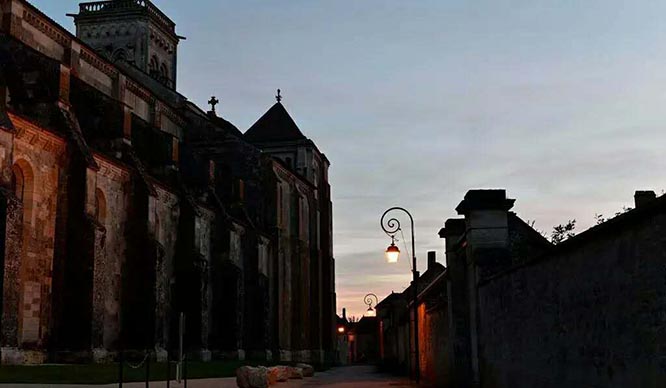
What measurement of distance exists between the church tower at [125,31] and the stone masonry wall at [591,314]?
5267 centimetres

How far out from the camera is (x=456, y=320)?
15.7 metres

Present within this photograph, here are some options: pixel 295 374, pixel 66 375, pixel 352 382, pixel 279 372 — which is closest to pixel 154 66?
pixel 295 374

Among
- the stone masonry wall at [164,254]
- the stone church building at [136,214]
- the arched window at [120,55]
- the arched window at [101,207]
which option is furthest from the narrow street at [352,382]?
the arched window at [120,55]

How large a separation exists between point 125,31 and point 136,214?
34.3m

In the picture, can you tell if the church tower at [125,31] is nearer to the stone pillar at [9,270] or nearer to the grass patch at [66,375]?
the stone pillar at [9,270]

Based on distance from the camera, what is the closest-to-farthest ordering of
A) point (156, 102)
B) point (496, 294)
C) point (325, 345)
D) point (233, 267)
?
point (496, 294), point (233, 267), point (156, 102), point (325, 345)

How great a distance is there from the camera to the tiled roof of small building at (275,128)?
6384cm

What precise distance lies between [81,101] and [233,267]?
12.5m

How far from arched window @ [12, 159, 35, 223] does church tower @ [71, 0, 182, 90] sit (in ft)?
120

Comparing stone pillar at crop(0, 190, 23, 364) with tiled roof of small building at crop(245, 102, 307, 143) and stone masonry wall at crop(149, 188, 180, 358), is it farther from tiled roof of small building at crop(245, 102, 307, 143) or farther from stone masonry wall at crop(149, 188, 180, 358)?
tiled roof of small building at crop(245, 102, 307, 143)

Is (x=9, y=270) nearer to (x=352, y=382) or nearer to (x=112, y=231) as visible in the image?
(x=112, y=231)

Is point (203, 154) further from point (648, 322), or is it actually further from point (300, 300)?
point (648, 322)

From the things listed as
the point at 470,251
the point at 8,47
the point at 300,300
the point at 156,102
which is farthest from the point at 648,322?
the point at 300,300

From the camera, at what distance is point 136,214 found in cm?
3078
